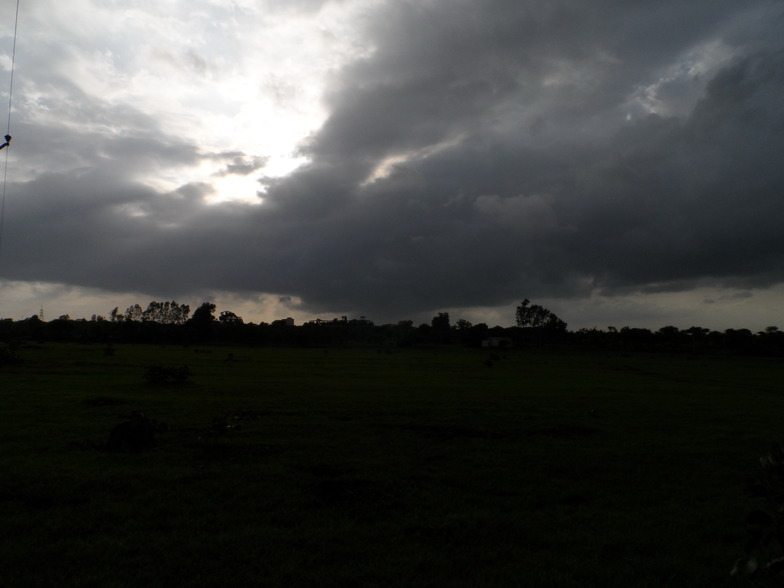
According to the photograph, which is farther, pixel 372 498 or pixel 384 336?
pixel 384 336

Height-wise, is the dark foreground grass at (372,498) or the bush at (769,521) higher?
the bush at (769,521)

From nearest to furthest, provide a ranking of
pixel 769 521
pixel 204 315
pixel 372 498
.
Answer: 1. pixel 769 521
2. pixel 372 498
3. pixel 204 315

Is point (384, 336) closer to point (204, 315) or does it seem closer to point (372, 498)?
point (204, 315)

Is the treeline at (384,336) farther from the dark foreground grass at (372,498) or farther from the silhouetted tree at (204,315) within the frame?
the dark foreground grass at (372,498)

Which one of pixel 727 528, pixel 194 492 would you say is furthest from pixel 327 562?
pixel 727 528

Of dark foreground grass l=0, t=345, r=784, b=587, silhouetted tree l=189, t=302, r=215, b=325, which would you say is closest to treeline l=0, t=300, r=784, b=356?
silhouetted tree l=189, t=302, r=215, b=325

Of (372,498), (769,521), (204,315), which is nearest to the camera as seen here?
(769,521)

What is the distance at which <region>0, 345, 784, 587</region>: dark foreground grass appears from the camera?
7.36 meters

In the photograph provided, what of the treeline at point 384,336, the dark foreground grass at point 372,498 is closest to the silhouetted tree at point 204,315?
the treeline at point 384,336

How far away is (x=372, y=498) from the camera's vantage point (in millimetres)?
10281

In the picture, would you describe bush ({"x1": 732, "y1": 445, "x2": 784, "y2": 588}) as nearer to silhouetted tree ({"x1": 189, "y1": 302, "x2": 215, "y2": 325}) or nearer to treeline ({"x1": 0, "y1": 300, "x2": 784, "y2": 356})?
treeline ({"x1": 0, "y1": 300, "x2": 784, "y2": 356})

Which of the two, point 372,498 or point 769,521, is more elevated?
point 769,521

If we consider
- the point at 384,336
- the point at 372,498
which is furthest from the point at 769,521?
the point at 384,336

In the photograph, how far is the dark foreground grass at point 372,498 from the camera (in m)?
7.36
